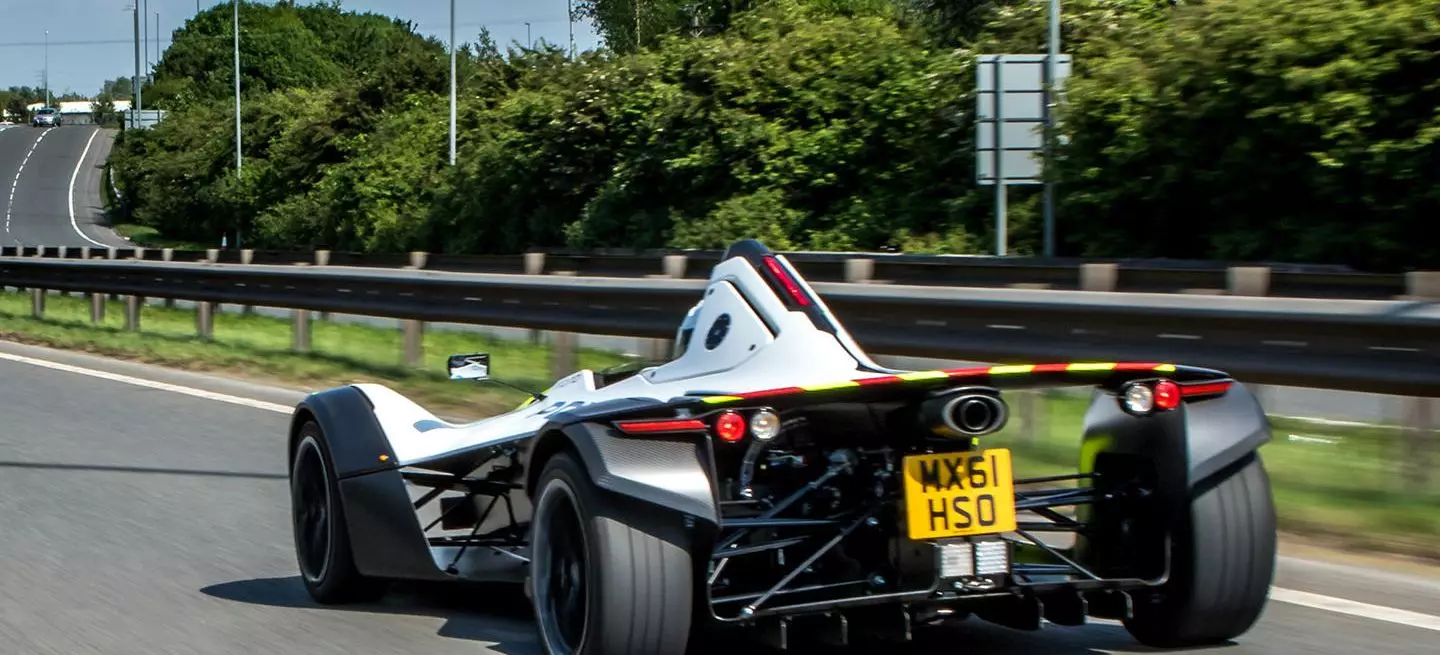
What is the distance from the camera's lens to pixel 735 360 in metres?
5.09

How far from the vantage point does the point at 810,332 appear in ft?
16.4

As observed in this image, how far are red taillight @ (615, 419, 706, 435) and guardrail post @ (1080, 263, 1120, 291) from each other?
7.98 m

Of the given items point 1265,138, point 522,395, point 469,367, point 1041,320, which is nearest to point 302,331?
point 522,395

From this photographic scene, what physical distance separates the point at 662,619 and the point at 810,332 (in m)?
0.95

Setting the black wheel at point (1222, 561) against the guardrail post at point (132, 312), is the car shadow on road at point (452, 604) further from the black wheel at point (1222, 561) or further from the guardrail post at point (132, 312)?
the guardrail post at point (132, 312)

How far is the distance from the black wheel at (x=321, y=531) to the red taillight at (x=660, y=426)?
71.0 inches

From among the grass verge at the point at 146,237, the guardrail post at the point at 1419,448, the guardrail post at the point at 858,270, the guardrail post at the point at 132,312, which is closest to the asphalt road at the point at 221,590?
the guardrail post at the point at 1419,448

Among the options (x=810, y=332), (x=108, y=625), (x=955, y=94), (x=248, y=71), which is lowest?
(x=108, y=625)

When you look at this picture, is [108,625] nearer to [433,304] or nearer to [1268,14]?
[433,304]

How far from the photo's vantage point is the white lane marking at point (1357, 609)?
5.54m

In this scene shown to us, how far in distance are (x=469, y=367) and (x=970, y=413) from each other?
1.88 metres

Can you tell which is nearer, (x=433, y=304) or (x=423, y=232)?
(x=433, y=304)

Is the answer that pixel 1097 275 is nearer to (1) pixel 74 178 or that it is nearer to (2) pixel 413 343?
(2) pixel 413 343

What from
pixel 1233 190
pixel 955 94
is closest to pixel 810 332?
pixel 1233 190
